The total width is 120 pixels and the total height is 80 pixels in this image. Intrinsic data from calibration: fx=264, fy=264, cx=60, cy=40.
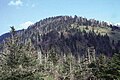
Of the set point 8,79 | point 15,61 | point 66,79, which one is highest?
point 15,61

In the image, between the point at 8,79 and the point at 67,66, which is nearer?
the point at 8,79

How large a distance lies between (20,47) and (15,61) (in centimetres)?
200

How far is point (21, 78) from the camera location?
111ft

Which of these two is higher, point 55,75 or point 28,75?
point 28,75

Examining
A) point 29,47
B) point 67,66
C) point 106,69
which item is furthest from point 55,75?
point 29,47

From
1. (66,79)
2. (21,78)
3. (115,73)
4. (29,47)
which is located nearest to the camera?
(21,78)

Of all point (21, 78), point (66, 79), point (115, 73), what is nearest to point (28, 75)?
point (21, 78)

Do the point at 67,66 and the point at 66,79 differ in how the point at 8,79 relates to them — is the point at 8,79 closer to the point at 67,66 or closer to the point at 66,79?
the point at 66,79

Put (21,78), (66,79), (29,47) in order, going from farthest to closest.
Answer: (66,79)
(29,47)
(21,78)

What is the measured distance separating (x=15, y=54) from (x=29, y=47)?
2.54 metres

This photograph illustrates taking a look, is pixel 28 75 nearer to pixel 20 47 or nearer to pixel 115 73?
pixel 20 47

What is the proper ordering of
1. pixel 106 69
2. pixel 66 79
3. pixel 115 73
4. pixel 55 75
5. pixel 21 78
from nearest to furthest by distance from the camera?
1. pixel 21 78
2. pixel 115 73
3. pixel 106 69
4. pixel 66 79
5. pixel 55 75

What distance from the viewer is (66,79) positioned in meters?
98.5

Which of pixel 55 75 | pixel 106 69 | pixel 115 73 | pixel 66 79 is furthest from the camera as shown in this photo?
pixel 55 75
